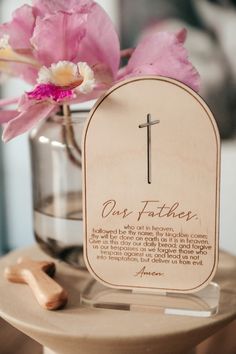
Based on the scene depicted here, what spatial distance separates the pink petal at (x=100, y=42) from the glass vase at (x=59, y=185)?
0.10m

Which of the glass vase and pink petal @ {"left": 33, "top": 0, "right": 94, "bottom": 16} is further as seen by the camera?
the glass vase

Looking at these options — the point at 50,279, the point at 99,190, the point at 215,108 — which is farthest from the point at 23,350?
the point at 215,108

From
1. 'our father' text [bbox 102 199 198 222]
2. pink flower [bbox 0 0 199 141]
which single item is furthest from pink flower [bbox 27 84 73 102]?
'our father' text [bbox 102 199 198 222]

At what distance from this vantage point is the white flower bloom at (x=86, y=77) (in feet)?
1.58

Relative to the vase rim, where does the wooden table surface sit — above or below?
below

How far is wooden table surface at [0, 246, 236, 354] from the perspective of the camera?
457mm

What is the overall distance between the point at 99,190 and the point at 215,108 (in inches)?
50.9

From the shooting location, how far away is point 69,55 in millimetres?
508

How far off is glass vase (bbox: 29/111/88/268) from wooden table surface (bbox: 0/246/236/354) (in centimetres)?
10

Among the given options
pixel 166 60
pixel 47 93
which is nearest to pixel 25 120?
pixel 47 93

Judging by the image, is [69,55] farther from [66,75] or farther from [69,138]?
[69,138]

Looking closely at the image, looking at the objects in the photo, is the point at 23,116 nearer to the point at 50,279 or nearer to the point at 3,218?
the point at 50,279

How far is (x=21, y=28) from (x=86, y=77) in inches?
3.9

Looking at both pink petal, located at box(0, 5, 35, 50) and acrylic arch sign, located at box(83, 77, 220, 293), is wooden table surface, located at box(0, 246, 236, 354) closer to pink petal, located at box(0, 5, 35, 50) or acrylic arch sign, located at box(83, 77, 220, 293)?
acrylic arch sign, located at box(83, 77, 220, 293)
